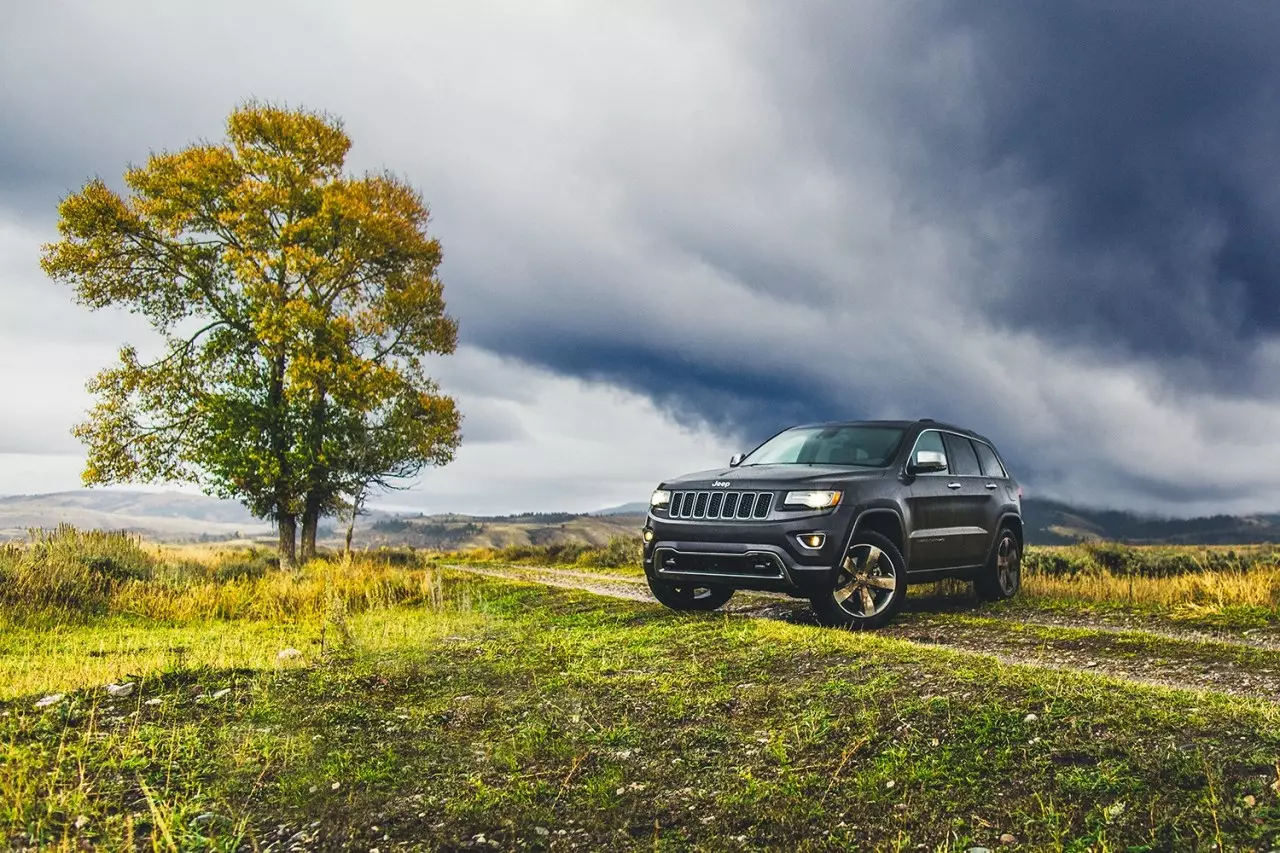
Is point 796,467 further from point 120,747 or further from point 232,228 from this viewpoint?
point 232,228

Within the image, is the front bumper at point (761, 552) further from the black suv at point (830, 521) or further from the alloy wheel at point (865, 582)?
the alloy wheel at point (865, 582)

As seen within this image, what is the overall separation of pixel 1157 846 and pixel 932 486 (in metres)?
6.69

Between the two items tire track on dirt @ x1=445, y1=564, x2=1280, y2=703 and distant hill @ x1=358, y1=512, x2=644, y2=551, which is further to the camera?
distant hill @ x1=358, y1=512, x2=644, y2=551

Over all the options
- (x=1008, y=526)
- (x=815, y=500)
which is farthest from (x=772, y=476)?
(x=1008, y=526)

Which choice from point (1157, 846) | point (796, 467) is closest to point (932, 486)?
point (796, 467)

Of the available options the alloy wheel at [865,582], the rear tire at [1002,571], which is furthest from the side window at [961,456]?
the alloy wheel at [865,582]

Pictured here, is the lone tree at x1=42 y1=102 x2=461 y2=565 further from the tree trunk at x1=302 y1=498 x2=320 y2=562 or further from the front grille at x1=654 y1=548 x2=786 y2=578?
the front grille at x1=654 y1=548 x2=786 y2=578

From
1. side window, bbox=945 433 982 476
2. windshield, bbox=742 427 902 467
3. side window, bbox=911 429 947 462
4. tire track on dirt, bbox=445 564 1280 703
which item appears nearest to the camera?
tire track on dirt, bbox=445 564 1280 703

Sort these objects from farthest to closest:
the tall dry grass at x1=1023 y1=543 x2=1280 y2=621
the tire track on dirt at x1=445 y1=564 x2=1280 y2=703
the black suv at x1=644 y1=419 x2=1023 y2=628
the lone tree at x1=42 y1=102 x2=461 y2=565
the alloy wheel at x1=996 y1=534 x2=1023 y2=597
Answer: the lone tree at x1=42 y1=102 x2=461 y2=565 → the alloy wheel at x1=996 y1=534 x2=1023 y2=597 → the tall dry grass at x1=1023 y1=543 x2=1280 y2=621 → the black suv at x1=644 y1=419 x2=1023 y2=628 → the tire track on dirt at x1=445 y1=564 x2=1280 y2=703

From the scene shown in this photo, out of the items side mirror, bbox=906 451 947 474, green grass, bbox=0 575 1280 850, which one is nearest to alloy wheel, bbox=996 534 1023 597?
side mirror, bbox=906 451 947 474

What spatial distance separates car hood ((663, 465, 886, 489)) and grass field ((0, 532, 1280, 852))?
142cm

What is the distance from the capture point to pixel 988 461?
1175 centimetres

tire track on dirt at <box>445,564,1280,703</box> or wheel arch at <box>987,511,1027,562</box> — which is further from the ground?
wheel arch at <box>987,511,1027,562</box>

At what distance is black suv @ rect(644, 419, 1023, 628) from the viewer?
8508mm
